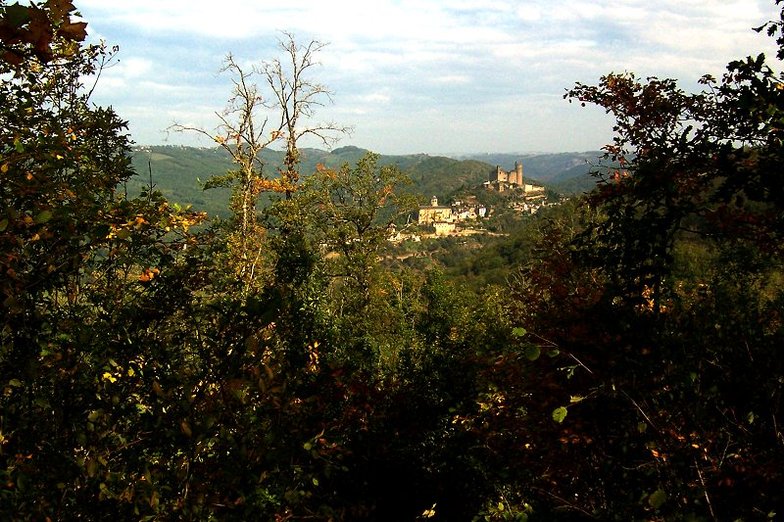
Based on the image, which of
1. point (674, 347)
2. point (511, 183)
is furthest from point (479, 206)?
point (674, 347)

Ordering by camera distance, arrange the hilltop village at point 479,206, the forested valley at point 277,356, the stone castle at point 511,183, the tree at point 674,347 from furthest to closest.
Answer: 1. the stone castle at point 511,183
2. the hilltop village at point 479,206
3. the tree at point 674,347
4. the forested valley at point 277,356

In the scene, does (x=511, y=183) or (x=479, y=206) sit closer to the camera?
(x=479, y=206)

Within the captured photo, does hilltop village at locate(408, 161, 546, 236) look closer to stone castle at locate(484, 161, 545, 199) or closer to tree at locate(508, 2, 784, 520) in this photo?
stone castle at locate(484, 161, 545, 199)

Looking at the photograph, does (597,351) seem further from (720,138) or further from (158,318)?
(158,318)

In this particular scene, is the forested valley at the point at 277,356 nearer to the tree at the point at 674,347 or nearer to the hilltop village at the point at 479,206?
the tree at the point at 674,347

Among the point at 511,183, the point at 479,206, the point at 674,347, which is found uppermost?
the point at 511,183

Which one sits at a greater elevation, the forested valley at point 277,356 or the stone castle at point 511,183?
the stone castle at point 511,183

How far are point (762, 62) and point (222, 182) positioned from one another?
1412cm

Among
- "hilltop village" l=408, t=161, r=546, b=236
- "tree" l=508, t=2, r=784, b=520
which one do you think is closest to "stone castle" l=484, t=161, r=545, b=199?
"hilltop village" l=408, t=161, r=546, b=236

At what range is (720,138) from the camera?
3582 mm

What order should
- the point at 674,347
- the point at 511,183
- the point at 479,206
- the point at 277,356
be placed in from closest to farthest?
the point at 277,356
the point at 674,347
the point at 479,206
the point at 511,183

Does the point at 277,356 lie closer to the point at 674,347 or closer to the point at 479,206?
the point at 674,347

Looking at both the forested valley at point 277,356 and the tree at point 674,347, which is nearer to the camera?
the forested valley at point 277,356

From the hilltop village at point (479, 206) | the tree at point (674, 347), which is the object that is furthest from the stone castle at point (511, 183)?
the tree at point (674, 347)
